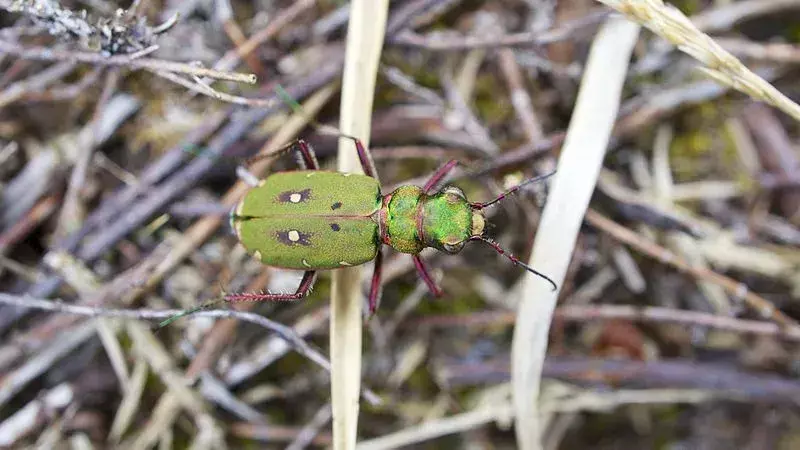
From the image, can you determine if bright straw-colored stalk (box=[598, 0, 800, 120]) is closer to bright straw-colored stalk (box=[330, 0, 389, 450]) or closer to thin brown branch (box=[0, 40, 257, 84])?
bright straw-colored stalk (box=[330, 0, 389, 450])

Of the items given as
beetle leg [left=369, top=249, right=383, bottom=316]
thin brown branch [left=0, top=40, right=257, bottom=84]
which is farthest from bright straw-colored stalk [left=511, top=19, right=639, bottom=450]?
thin brown branch [left=0, top=40, right=257, bottom=84]

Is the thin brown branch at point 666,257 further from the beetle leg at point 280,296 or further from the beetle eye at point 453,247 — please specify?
the beetle leg at point 280,296

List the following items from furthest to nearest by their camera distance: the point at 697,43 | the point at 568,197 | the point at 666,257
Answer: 1. the point at 666,257
2. the point at 568,197
3. the point at 697,43

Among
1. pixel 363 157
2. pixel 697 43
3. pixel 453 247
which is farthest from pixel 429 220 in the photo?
pixel 697 43

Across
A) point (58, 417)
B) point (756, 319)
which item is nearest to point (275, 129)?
point (58, 417)

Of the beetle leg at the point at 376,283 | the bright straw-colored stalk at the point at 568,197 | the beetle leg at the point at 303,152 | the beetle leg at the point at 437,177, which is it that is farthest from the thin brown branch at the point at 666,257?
the beetle leg at the point at 303,152

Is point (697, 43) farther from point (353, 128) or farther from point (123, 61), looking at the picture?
point (123, 61)

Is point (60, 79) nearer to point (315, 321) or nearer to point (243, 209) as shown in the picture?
point (243, 209)
